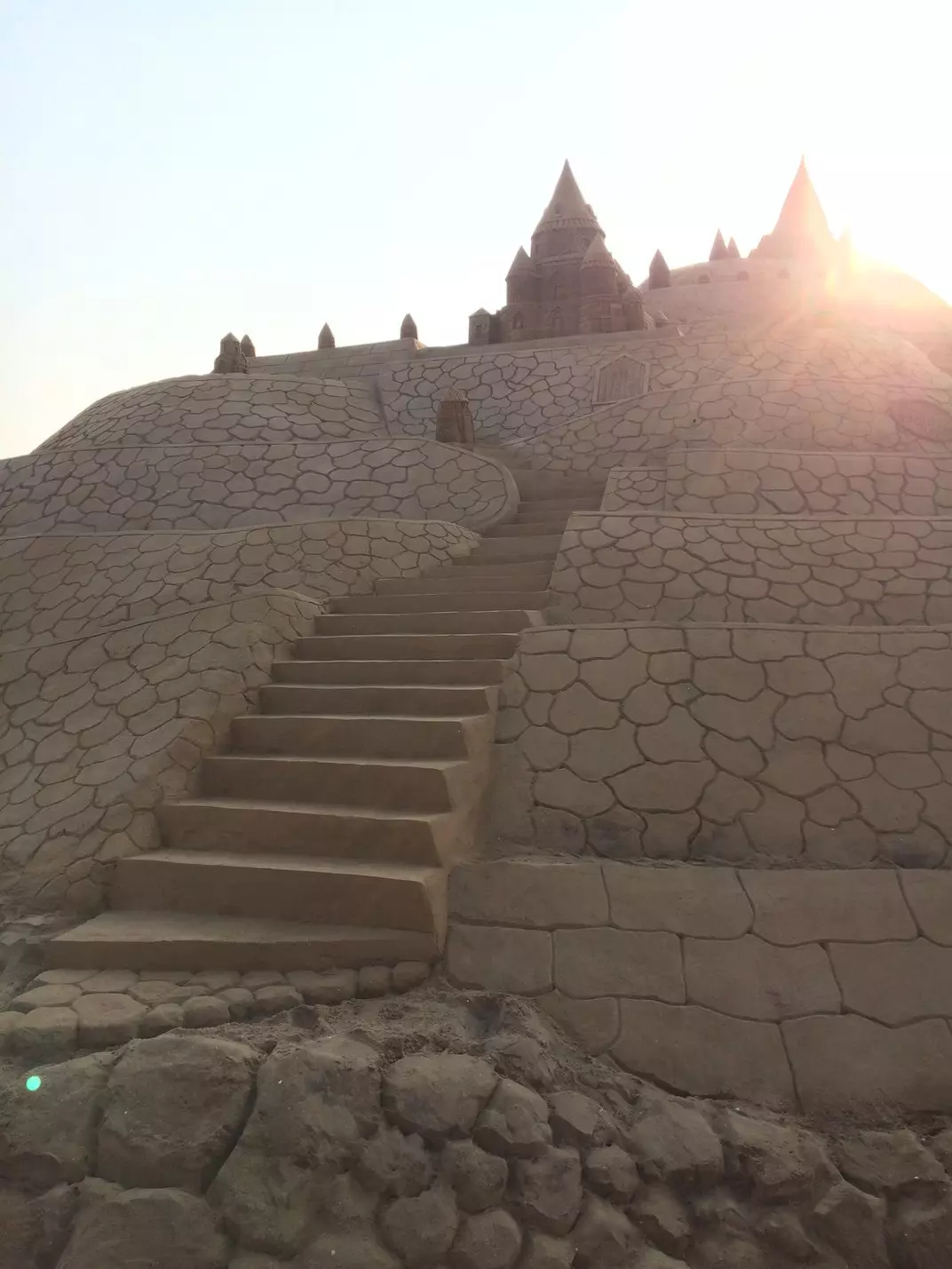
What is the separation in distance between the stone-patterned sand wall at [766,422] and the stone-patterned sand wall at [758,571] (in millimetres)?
2497

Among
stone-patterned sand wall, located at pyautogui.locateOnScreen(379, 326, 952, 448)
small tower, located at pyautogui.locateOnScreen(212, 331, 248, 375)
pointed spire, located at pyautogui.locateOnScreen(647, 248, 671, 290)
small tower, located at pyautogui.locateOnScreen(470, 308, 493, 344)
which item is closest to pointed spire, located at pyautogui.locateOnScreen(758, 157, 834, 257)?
pointed spire, located at pyautogui.locateOnScreen(647, 248, 671, 290)

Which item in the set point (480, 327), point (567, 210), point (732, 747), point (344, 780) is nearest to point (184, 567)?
point (344, 780)

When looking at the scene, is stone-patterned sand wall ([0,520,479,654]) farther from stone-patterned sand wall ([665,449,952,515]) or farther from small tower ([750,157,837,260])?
small tower ([750,157,837,260])

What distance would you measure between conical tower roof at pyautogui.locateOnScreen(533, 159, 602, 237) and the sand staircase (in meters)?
18.4

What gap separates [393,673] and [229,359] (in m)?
11.0

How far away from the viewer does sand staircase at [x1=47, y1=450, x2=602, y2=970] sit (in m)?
3.04

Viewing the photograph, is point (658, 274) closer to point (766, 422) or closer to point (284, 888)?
point (766, 422)

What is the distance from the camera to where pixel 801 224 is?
3111cm

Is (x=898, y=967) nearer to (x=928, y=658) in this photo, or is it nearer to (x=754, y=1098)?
(x=754, y=1098)

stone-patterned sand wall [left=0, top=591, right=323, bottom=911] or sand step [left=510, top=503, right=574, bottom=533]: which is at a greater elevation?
sand step [left=510, top=503, right=574, bottom=533]

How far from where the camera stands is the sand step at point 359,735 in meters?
3.77

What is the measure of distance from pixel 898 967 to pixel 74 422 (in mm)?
11971

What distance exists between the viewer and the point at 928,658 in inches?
157

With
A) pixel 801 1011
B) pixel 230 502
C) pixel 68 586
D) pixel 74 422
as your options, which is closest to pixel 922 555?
pixel 801 1011
